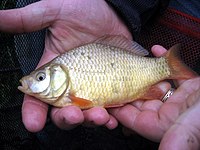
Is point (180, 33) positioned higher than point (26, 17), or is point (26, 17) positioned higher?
point (26, 17)

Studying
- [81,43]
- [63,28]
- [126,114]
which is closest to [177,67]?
[126,114]

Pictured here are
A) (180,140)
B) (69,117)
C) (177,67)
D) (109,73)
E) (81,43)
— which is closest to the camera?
(180,140)

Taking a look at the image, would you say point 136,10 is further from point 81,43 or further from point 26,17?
point 26,17

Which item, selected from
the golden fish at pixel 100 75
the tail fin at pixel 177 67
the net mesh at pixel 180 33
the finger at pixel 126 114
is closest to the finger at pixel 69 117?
the golden fish at pixel 100 75

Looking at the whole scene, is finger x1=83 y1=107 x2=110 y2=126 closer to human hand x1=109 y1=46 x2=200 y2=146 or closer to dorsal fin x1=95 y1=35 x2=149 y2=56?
human hand x1=109 y1=46 x2=200 y2=146

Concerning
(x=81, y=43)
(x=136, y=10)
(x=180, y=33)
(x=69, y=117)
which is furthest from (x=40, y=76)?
(x=180, y=33)

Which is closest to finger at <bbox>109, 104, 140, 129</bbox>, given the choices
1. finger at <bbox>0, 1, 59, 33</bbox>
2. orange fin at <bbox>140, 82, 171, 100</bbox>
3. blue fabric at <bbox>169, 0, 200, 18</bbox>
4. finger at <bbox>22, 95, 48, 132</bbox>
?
orange fin at <bbox>140, 82, 171, 100</bbox>

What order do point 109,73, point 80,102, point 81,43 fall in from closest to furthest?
point 80,102, point 109,73, point 81,43

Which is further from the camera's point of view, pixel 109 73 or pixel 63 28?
pixel 63 28

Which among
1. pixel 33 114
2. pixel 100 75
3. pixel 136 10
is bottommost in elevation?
pixel 33 114
